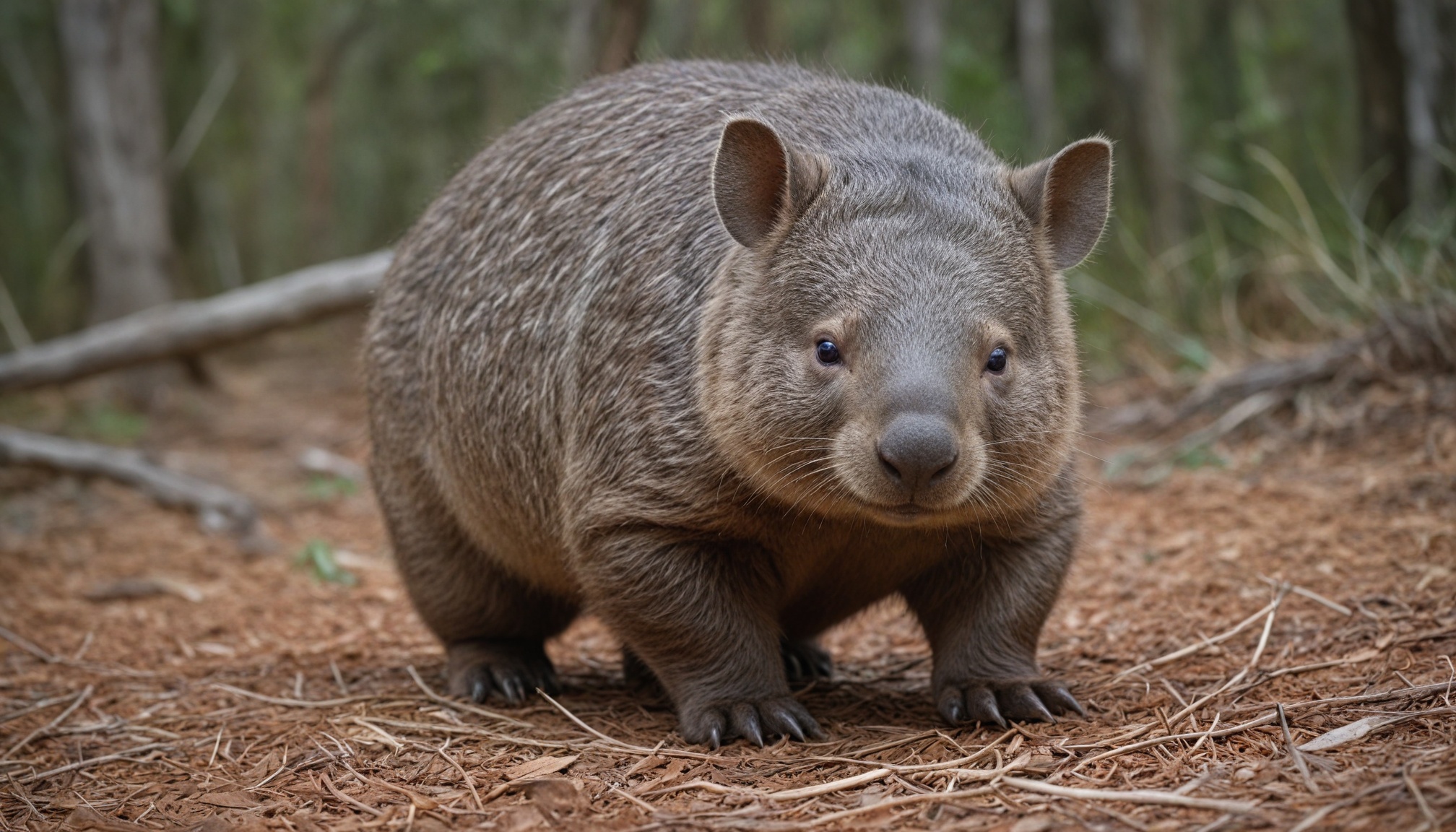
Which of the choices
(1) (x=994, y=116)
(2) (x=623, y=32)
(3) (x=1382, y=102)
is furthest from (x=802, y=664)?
(1) (x=994, y=116)

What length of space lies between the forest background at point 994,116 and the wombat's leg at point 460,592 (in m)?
1.99

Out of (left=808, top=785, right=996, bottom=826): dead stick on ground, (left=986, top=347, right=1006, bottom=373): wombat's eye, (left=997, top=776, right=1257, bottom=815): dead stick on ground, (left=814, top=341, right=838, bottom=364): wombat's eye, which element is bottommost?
(left=808, top=785, right=996, bottom=826): dead stick on ground

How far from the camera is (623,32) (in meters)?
9.95

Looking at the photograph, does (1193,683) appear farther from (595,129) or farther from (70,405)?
(70,405)

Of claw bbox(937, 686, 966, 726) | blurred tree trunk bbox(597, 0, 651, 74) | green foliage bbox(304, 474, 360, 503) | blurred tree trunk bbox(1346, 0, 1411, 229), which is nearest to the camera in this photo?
claw bbox(937, 686, 966, 726)

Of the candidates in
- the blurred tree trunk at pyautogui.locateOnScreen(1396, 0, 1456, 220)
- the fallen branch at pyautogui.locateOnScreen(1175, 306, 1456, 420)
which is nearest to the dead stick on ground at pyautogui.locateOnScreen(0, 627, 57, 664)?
the fallen branch at pyautogui.locateOnScreen(1175, 306, 1456, 420)

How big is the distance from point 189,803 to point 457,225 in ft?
8.72

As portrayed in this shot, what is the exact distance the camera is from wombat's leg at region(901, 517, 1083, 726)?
4.48 metres

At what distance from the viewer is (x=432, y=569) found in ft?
18.7

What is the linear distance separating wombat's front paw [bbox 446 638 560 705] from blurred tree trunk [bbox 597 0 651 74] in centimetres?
540

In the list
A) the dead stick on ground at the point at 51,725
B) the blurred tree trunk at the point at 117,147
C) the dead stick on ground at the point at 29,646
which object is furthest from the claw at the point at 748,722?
the blurred tree trunk at the point at 117,147

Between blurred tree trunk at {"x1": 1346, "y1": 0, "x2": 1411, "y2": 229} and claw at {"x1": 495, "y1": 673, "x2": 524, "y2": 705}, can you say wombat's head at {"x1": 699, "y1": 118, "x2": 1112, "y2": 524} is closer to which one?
claw at {"x1": 495, "y1": 673, "x2": 524, "y2": 705}

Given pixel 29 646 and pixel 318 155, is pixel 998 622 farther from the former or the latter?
pixel 318 155

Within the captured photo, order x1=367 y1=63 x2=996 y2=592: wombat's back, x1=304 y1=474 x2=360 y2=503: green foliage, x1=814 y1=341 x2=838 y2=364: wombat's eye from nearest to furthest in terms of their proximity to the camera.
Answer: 1. x1=814 y1=341 x2=838 y2=364: wombat's eye
2. x1=367 y1=63 x2=996 y2=592: wombat's back
3. x1=304 y1=474 x2=360 y2=503: green foliage
